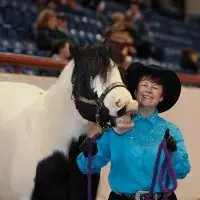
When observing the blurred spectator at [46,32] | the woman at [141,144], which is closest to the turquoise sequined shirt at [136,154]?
the woman at [141,144]

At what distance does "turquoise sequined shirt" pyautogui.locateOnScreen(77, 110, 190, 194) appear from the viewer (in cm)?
234

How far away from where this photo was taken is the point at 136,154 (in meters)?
2.35

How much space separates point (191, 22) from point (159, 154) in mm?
11226

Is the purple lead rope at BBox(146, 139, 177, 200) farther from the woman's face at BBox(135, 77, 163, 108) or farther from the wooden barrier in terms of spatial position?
the wooden barrier

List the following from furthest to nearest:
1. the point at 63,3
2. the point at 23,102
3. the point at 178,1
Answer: the point at 178,1
the point at 63,3
the point at 23,102

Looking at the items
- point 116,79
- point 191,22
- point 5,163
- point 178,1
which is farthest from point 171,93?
point 178,1

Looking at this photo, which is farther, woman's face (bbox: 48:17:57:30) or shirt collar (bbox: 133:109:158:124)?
woman's face (bbox: 48:17:57:30)

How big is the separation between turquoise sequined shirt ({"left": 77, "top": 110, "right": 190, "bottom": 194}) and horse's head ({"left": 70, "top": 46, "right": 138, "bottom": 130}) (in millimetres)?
118

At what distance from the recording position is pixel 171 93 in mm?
2502

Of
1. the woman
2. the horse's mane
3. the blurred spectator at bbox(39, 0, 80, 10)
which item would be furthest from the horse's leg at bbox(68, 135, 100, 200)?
the blurred spectator at bbox(39, 0, 80, 10)

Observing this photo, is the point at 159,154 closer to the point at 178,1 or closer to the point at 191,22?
the point at 191,22

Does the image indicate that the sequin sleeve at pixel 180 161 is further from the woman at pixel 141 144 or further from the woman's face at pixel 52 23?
the woman's face at pixel 52 23

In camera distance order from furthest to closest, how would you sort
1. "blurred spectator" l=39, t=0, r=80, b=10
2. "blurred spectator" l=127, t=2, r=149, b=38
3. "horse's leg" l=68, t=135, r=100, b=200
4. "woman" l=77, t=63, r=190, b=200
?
1. "blurred spectator" l=127, t=2, r=149, b=38
2. "blurred spectator" l=39, t=0, r=80, b=10
3. "horse's leg" l=68, t=135, r=100, b=200
4. "woman" l=77, t=63, r=190, b=200

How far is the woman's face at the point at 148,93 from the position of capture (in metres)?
2.38
